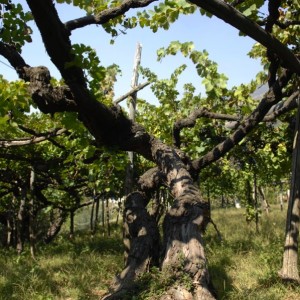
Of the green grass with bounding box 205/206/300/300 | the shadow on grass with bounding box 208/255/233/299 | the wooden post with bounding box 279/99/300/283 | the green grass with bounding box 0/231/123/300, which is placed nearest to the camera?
the green grass with bounding box 205/206/300/300

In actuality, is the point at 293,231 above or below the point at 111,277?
above

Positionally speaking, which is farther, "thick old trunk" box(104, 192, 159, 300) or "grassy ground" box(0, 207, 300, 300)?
"grassy ground" box(0, 207, 300, 300)

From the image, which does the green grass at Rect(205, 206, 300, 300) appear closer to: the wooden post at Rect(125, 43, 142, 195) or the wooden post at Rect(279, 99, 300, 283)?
the wooden post at Rect(279, 99, 300, 283)

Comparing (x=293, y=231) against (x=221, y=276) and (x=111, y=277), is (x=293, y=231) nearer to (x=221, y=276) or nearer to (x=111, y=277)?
(x=221, y=276)

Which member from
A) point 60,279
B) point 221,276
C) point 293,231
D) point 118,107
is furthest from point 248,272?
point 118,107

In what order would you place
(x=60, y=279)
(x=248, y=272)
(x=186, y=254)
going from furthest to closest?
(x=60, y=279) → (x=248, y=272) → (x=186, y=254)

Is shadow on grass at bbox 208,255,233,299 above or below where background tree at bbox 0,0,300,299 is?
below

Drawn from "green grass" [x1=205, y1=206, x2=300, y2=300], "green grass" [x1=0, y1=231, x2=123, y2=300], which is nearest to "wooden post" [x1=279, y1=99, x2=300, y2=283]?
"green grass" [x1=205, y1=206, x2=300, y2=300]

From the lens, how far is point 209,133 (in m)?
9.37

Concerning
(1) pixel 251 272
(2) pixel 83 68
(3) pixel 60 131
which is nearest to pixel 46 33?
(2) pixel 83 68

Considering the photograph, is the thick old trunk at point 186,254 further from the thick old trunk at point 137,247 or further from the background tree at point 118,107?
the thick old trunk at point 137,247

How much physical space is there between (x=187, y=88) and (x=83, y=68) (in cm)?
731

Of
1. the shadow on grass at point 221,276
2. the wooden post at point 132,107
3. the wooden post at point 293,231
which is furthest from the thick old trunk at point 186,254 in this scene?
the wooden post at point 132,107

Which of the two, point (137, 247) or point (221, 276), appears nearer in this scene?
point (137, 247)
